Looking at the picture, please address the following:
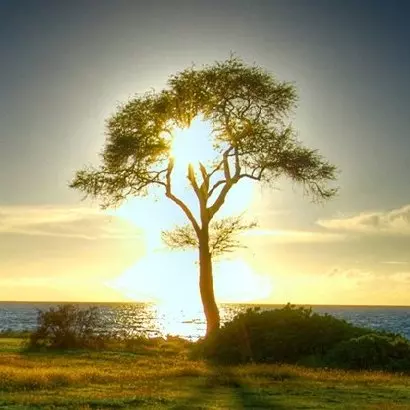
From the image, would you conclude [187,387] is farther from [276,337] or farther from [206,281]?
[206,281]

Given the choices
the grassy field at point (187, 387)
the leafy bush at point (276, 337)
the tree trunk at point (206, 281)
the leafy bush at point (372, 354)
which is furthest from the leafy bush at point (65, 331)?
the leafy bush at point (372, 354)

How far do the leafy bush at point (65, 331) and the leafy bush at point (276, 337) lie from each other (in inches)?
434

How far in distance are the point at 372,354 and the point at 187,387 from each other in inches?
511

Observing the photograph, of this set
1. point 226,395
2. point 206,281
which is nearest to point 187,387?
point 226,395

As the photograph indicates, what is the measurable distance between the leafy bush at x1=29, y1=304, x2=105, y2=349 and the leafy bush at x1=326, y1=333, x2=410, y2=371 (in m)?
17.5

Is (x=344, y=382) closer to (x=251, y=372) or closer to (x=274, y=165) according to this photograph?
(x=251, y=372)

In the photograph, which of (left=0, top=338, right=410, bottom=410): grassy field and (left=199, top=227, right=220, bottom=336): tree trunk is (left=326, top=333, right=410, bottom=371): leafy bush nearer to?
(left=0, top=338, right=410, bottom=410): grassy field

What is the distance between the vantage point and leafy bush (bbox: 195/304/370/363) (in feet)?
129

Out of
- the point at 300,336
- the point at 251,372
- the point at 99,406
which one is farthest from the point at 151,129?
the point at 99,406

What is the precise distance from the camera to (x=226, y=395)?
25531 mm

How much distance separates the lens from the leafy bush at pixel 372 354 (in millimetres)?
36906

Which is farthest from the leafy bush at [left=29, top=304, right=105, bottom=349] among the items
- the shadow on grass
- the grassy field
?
the shadow on grass

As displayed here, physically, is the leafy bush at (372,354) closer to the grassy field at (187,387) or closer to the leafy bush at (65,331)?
the grassy field at (187,387)

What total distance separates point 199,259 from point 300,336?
37.0 feet
